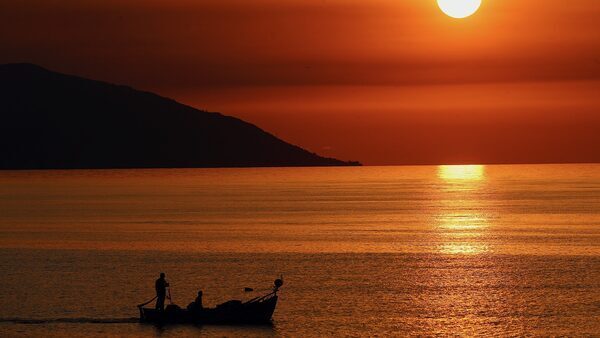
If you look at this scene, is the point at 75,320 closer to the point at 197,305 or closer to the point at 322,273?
the point at 197,305

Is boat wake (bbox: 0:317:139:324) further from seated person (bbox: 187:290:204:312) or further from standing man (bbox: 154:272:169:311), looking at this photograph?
seated person (bbox: 187:290:204:312)

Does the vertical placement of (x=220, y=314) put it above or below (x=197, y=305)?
below

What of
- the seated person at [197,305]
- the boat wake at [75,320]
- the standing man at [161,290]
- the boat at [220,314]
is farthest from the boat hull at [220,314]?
the boat wake at [75,320]

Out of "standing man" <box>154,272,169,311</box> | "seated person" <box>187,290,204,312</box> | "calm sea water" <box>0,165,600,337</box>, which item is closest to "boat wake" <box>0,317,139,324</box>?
"calm sea water" <box>0,165,600,337</box>

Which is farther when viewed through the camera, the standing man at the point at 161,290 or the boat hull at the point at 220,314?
the boat hull at the point at 220,314

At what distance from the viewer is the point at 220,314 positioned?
207 ft

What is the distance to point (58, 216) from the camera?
180 meters

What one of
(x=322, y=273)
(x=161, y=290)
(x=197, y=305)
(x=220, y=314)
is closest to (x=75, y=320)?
(x=161, y=290)

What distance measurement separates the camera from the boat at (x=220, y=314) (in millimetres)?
62906

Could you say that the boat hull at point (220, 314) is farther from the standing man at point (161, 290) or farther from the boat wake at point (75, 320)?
the boat wake at point (75, 320)

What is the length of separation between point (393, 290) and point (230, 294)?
1312 cm

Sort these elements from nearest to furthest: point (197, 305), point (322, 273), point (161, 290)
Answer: point (161, 290) < point (197, 305) < point (322, 273)

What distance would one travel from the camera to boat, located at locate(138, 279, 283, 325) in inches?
2477

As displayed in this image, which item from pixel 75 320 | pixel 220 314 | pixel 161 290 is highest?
pixel 161 290
